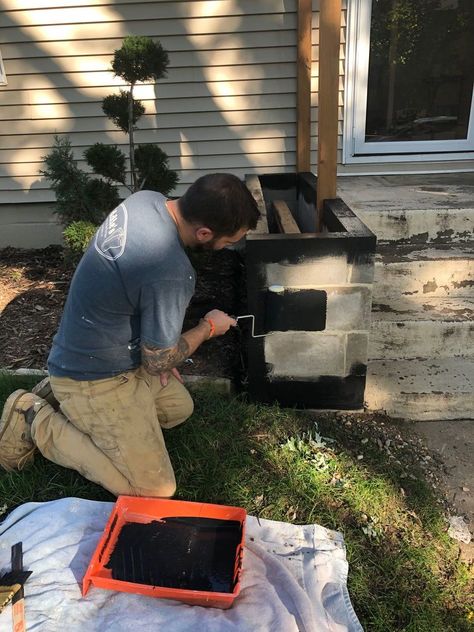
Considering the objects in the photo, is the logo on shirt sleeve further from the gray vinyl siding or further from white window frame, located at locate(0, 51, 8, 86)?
white window frame, located at locate(0, 51, 8, 86)

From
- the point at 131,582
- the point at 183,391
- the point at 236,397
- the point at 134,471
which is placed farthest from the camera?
the point at 236,397

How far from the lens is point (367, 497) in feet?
7.29

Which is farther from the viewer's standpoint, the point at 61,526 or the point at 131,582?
the point at 61,526

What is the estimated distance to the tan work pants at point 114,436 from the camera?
2105 millimetres

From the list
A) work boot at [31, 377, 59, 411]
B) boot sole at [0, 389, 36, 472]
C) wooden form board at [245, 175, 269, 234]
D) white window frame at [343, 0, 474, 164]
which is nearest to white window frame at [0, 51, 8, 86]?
wooden form board at [245, 175, 269, 234]

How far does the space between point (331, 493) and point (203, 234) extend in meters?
1.23

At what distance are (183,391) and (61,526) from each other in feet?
2.63

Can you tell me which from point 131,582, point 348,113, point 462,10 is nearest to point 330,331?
point 131,582

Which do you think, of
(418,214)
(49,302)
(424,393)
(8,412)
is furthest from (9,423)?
(418,214)

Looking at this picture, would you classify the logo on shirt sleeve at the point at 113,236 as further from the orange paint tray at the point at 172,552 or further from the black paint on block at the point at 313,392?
the black paint on block at the point at 313,392

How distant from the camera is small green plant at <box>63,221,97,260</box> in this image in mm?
3373

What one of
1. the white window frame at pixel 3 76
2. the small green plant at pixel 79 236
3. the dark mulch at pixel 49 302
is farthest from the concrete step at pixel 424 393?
the white window frame at pixel 3 76

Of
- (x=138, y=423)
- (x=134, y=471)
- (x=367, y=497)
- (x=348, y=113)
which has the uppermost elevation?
(x=348, y=113)

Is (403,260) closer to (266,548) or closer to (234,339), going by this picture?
(234,339)
